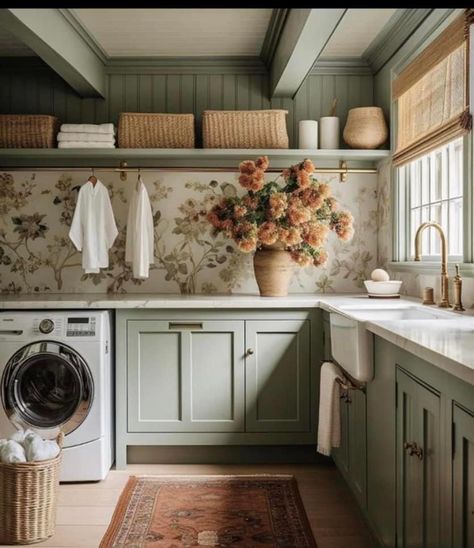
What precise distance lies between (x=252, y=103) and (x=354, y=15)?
95cm

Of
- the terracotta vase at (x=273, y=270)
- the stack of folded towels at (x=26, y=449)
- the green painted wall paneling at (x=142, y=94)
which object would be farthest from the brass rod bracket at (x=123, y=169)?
the stack of folded towels at (x=26, y=449)

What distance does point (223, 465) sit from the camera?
11.3 feet

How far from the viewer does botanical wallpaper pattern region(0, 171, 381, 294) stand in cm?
402

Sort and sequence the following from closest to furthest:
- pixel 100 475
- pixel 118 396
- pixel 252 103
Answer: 1. pixel 100 475
2. pixel 118 396
3. pixel 252 103

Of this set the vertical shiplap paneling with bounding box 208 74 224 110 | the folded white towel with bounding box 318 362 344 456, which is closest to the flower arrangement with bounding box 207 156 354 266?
the vertical shiplap paneling with bounding box 208 74 224 110

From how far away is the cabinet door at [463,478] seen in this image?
137cm

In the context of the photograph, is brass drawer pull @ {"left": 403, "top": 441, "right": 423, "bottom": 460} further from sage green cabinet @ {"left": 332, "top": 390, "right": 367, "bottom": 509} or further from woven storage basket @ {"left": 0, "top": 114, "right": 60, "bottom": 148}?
woven storage basket @ {"left": 0, "top": 114, "right": 60, "bottom": 148}

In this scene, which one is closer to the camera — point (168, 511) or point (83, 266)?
point (168, 511)

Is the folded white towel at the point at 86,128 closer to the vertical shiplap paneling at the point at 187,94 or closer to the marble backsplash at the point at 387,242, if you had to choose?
the vertical shiplap paneling at the point at 187,94

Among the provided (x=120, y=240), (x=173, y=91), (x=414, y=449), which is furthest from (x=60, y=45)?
(x=414, y=449)

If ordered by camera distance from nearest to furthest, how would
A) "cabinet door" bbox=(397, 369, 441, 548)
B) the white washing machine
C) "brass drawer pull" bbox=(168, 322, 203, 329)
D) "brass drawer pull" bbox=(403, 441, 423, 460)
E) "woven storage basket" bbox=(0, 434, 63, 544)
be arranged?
"cabinet door" bbox=(397, 369, 441, 548) → "brass drawer pull" bbox=(403, 441, 423, 460) → "woven storage basket" bbox=(0, 434, 63, 544) → the white washing machine → "brass drawer pull" bbox=(168, 322, 203, 329)

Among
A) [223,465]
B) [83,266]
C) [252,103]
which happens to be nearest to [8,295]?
[83,266]

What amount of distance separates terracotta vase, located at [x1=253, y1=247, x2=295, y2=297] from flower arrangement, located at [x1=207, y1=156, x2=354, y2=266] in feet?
0.15
